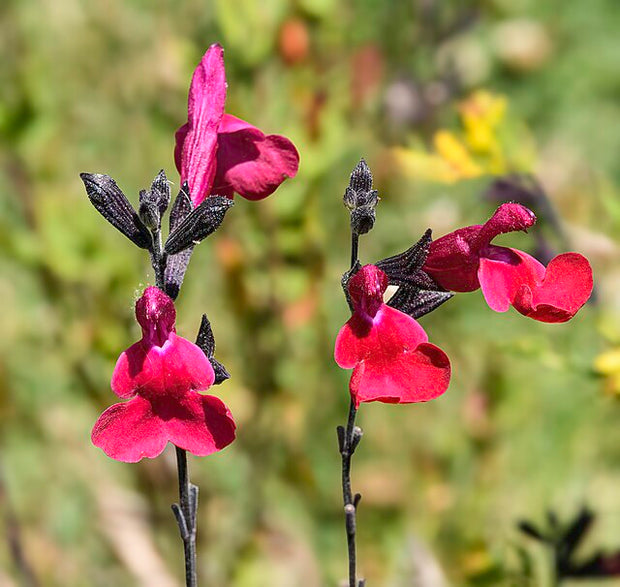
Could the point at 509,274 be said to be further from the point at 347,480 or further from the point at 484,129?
the point at 484,129

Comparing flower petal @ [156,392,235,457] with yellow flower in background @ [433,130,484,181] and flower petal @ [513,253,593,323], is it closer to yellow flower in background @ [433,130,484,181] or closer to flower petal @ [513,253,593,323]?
flower petal @ [513,253,593,323]

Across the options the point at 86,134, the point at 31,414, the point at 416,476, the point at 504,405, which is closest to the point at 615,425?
the point at 504,405

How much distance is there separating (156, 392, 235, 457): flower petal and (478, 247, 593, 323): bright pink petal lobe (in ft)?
0.73

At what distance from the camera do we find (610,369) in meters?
1.12

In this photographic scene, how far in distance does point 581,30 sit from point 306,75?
60.1 inches

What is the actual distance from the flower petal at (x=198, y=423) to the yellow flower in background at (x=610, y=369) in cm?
66

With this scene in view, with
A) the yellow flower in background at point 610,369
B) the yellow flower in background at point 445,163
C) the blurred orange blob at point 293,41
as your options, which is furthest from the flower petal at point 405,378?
the blurred orange blob at point 293,41

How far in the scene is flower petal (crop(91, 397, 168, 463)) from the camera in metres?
0.61

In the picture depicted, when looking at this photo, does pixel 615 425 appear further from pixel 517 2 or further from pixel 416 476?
pixel 517 2

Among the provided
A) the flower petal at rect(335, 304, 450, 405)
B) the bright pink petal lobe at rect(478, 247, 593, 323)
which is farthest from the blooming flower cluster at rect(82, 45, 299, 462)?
the bright pink petal lobe at rect(478, 247, 593, 323)

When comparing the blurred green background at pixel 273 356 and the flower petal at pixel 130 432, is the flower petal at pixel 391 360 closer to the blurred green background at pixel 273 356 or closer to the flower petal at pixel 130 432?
the flower petal at pixel 130 432

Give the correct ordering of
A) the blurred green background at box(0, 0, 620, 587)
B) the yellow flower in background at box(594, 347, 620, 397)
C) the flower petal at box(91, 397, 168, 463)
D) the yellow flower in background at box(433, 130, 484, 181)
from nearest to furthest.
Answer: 1. the flower petal at box(91, 397, 168, 463)
2. the yellow flower in background at box(594, 347, 620, 397)
3. the yellow flower in background at box(433, 130, 484, 181)
4. the blurred green background at box(0, 0, 620, 587)

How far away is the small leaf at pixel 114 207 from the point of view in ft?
2.28

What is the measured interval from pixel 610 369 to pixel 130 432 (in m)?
0.71
